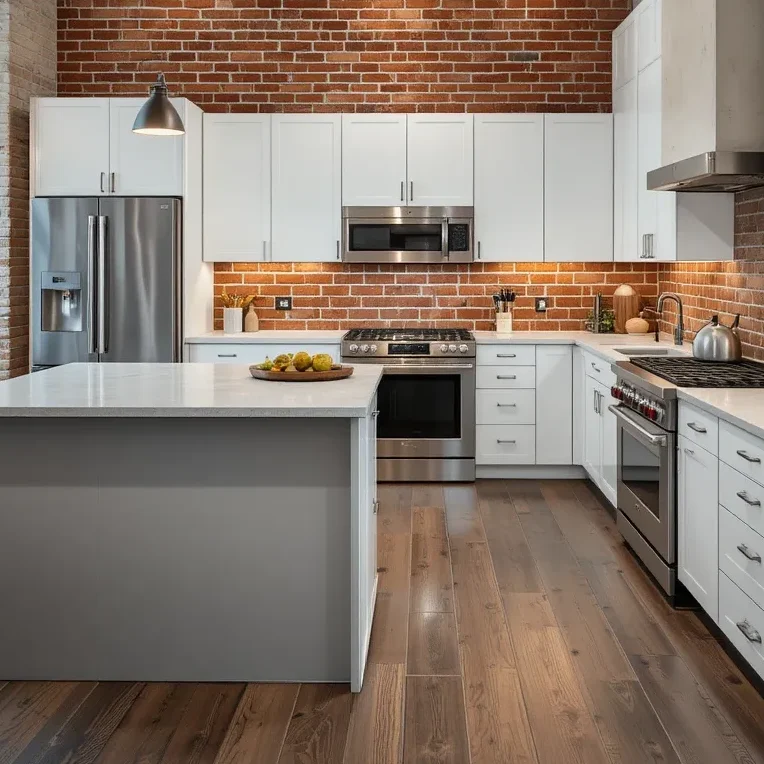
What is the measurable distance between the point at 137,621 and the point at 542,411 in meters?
3.62

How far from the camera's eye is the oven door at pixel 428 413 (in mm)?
6289

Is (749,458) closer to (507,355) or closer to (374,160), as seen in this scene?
(507,355)

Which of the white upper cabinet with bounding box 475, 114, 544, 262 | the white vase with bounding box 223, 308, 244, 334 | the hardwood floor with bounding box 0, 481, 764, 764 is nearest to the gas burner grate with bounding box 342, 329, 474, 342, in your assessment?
the white upper cabinet with bounding box 475, 114, 544, 262

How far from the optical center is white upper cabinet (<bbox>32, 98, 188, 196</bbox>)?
19.9 ft

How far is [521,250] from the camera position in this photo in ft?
21.5

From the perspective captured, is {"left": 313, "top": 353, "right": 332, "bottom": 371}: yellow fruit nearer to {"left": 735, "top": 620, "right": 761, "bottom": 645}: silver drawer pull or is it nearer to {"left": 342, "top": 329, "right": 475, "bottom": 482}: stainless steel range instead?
{"left": 735, "top": 620, "right": 761, "bottom": 645}: silver drawer pull

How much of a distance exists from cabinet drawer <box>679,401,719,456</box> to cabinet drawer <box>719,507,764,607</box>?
10.0 inches

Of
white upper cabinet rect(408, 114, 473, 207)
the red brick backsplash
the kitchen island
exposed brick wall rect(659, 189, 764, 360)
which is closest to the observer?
the kitchen island

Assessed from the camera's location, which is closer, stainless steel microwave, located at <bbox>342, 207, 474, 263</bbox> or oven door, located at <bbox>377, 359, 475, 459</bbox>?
oven door, located at <bbox>377, 359, 475, 459</bbox>

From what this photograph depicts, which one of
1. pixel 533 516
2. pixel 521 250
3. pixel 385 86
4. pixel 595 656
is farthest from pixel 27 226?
pixel 595 656

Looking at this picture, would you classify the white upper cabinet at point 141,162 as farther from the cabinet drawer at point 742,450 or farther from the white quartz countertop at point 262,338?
the cabinet drawer at point 742,450

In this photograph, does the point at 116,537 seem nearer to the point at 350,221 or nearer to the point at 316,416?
the point at 316,416

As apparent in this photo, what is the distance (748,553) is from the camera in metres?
3.16

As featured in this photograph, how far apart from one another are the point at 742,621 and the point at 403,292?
4.08 metres
